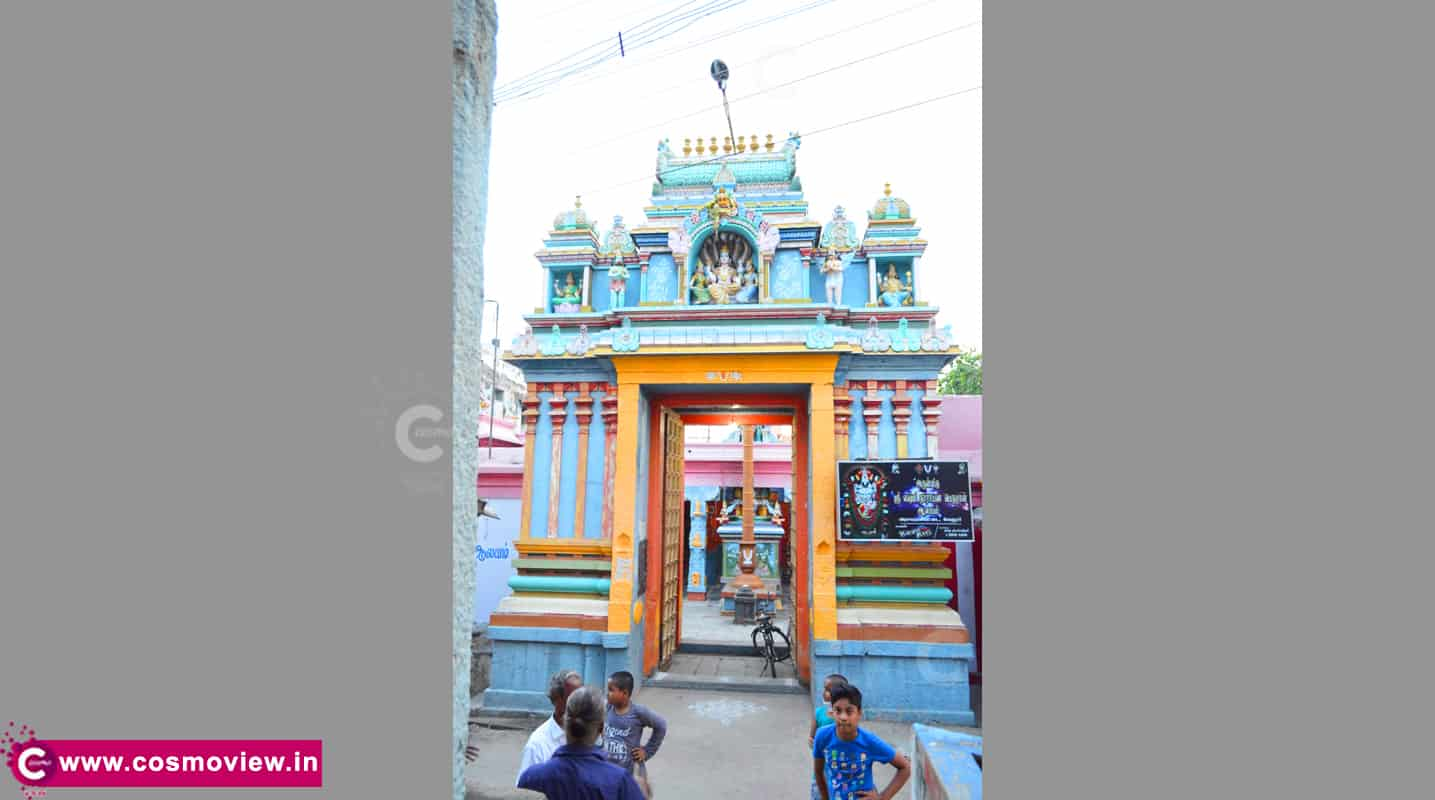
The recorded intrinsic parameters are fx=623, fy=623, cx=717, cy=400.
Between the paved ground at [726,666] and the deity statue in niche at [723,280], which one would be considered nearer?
the deity statue in niche at [723,280]

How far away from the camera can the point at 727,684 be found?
780 cm

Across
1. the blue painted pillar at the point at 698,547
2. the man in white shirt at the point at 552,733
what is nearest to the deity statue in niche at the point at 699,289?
the man in white shirt at the point at 552,733

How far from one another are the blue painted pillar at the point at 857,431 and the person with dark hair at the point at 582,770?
5537 mm

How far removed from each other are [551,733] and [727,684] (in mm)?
5009

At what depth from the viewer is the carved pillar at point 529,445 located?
7.81 m

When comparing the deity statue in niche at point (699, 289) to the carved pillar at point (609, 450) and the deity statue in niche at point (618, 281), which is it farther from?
the carved pillar at point (609, 450)

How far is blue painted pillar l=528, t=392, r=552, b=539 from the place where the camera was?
25.4 feet

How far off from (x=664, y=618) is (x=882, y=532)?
134 inches

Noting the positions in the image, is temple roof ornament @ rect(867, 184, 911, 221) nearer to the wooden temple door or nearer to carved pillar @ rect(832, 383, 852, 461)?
carved pillar @ rect(832, 383, 852, 461)

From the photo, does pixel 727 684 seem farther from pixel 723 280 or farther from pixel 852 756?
pixel 723 280

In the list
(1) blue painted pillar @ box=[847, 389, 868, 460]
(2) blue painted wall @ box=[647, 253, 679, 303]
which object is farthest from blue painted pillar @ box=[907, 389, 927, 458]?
(2) blue painted wall @ box=[647, 253, 679, 303]

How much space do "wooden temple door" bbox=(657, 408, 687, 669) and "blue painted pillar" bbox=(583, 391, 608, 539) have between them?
3.04ft
